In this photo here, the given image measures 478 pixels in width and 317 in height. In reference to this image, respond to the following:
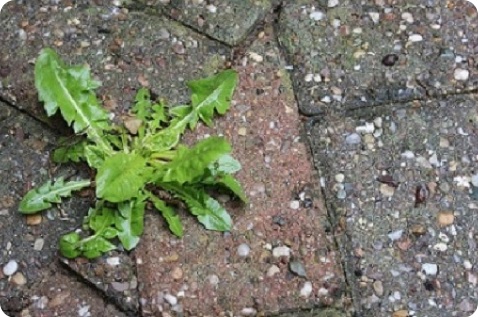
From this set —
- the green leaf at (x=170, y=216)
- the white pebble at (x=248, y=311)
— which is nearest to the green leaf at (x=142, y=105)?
the green leaf at (x=170, y=216)

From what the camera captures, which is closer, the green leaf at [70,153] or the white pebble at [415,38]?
the green leaf at [70,153]

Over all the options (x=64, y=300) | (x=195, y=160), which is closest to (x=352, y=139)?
Result: (x=195, y=160)

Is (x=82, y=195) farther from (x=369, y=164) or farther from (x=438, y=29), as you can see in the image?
(x=438, y=29)

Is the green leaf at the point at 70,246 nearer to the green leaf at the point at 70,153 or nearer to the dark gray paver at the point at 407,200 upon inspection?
the green leaf at the point at 70,153

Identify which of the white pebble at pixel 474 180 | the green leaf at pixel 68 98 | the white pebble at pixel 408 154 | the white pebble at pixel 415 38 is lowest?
the white pebble at pixel 474 180

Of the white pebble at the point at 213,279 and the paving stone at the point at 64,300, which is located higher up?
the paving stone at the point at 64,300

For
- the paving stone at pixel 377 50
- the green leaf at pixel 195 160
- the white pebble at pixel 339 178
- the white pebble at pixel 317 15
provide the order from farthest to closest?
the white pebble at pixel 317 15 → the paving stone at pixel 377 50 → the white pebble at pixel 339 178 → the green leaf at pixel 195 160

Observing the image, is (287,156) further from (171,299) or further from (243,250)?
(171,299)
